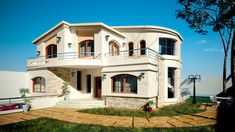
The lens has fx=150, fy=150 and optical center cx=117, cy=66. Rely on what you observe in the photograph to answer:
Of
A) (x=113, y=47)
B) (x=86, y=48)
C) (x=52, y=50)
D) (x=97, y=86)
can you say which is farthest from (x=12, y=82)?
(x=113, y=47)

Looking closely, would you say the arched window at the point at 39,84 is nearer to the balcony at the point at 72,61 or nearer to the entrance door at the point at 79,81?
the balcony at the point at 72,61

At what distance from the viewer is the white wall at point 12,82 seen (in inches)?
611

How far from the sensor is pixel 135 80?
1257 cm

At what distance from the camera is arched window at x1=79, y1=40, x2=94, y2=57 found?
50.9 feet

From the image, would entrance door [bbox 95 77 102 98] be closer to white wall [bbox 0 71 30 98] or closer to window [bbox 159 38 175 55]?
window [bbox 159 38 175 55]

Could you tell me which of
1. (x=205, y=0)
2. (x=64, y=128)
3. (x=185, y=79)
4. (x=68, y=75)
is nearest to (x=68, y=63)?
(x=68, y=75)

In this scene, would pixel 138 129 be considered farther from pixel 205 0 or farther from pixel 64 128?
pixel 205 0

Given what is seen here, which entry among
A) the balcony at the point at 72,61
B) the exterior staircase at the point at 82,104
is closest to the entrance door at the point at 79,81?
the balcony at the point at 72,61

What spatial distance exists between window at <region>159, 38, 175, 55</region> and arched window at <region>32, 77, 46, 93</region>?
12936 millimetres

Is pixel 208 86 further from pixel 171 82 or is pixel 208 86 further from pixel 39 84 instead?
pixel 39 84

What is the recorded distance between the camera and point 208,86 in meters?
22.3

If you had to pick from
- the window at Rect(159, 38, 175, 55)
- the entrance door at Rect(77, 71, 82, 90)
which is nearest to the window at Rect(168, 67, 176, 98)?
the window at Rect(159, 38, 175, 55)

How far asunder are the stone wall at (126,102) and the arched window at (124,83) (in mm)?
706

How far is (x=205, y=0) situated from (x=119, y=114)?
10.5 m
